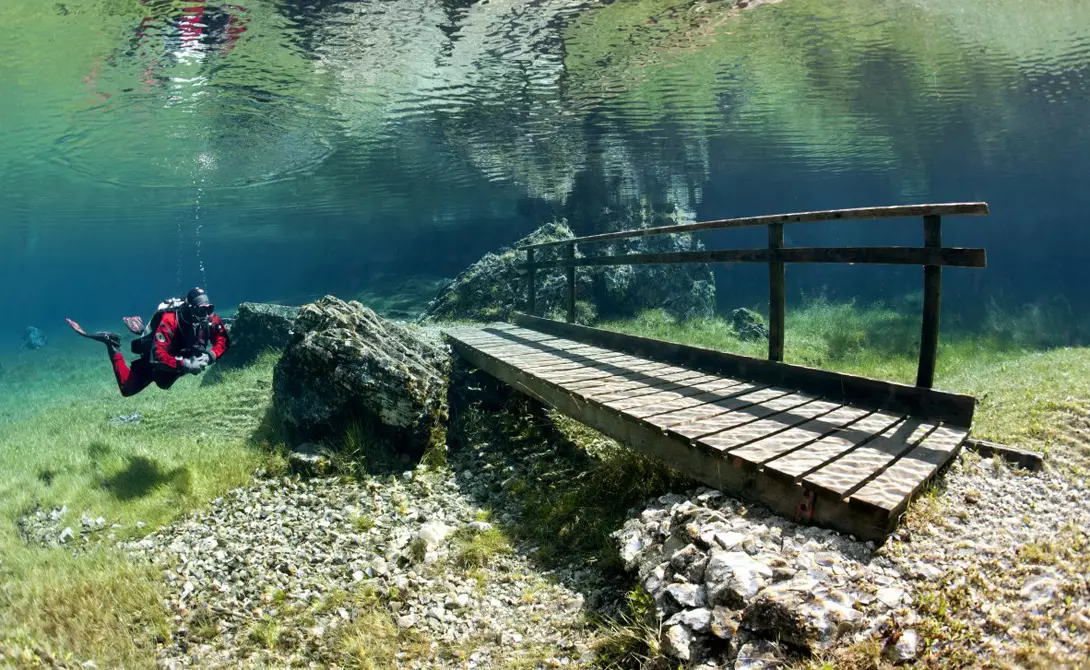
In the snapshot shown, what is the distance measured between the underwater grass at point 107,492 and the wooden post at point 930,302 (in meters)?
6.97

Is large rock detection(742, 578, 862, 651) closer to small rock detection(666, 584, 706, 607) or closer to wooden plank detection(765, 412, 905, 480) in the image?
small rock detection(666, 584, 706, 607)

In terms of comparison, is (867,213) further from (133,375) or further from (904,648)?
(133,375)

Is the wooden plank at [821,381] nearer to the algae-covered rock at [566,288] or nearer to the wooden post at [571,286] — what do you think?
the wooden post at [571,286]

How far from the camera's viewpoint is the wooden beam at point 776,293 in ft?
20.6

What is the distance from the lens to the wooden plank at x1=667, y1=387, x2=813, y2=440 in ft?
15.7

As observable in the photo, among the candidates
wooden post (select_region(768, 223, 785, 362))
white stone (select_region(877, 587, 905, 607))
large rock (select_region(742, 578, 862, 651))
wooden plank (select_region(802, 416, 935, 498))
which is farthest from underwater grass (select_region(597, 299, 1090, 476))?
large rock (select_region(742, 578, 862, 651))

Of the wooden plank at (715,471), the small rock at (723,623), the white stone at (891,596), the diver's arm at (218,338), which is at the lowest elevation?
the small rock at (723,623)

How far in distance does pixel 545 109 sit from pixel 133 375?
1469cm

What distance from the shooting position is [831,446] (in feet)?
14.5

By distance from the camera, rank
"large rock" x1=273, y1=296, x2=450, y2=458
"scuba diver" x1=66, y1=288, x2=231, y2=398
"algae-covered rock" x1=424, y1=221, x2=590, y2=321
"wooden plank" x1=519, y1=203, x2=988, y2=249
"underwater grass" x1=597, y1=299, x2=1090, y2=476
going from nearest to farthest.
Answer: "wooden plank" x1=519, y1=203, x2=988, y2=249 → "underwater grass" x1=597, y1=299, x2=1090, y2=476 → "large rock" x1=273, y1=296, x2=450, y2=458 → "scuba diver" x1=66, y1=288, x2=231, y2=398 → "algae-covered rock" x1=424, y1=221, x2=590, y2=321

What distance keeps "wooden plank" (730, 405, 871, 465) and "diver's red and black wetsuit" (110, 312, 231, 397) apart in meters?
7.48

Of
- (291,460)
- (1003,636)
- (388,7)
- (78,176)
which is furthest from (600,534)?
(78,176)

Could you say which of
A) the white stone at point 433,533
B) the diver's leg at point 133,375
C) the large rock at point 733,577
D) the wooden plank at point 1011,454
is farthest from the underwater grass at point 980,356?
the diver's leg at point 133,375

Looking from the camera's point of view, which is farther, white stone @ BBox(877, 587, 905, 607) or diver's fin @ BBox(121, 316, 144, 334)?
diver's fin @ BBox(121, 316, 144, 334)
